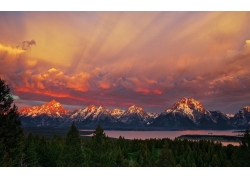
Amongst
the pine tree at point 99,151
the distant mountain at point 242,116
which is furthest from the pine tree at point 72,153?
the distant mountain at point 242,116

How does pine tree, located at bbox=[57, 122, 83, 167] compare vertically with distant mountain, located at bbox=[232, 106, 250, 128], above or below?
below

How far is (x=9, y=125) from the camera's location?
15.4 meters

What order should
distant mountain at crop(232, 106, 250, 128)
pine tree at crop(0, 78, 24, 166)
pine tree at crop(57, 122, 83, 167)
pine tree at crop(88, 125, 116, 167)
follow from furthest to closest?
distant mountain at crop(232, 106, 250, 128)
pine tree at crop(57, 122, 83, 167)
pine tree at crop(88, 125, 116, 167)
pine tree at crop(0, 78, 24, 166)

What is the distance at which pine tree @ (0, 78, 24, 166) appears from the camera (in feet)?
49.7

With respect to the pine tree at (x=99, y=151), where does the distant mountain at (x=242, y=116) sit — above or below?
above

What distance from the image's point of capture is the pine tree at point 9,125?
49.7 ft

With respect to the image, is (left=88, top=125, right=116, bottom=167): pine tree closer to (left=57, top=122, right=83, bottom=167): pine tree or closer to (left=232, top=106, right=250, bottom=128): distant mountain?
(left=57, top=122, right=83, bottom=167): pine tree

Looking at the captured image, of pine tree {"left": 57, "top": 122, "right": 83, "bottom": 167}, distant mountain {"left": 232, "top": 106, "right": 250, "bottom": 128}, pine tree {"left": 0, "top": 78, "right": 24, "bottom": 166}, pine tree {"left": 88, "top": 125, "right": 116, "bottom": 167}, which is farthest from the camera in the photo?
distant mountain {"left": 232, "top": 106, "right": 250, "bottom": 128}

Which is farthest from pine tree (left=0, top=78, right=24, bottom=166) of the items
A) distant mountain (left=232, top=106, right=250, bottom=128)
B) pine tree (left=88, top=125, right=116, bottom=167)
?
distant mountain (left=232, top=106, right=250, bottom=128)

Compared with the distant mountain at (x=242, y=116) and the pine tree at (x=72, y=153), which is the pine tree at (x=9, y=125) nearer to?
the pine tree at (x=72, y=153)
